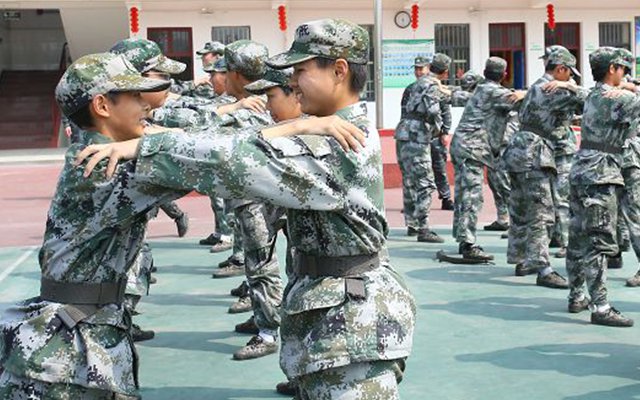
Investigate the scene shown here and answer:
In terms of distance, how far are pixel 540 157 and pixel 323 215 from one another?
198 inches

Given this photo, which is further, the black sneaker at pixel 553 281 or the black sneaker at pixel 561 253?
the black sneaker at pixel 561 253

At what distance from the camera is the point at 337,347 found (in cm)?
272

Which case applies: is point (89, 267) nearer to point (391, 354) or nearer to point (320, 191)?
point (320, 191)

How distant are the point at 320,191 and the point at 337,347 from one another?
464 mm

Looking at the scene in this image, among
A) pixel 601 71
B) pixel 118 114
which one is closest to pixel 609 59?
pixel 601 71

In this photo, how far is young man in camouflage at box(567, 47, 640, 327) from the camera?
621 centimetres

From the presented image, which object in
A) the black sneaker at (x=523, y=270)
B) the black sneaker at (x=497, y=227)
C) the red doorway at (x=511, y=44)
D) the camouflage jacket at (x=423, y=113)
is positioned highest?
the red doorway at (x=511, y=44)

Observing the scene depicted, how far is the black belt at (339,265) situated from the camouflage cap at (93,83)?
2.34 feet

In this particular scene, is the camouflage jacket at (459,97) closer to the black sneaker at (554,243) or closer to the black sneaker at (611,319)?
the black sneaker at (554,243)

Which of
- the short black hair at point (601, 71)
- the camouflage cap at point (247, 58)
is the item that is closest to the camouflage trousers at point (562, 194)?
the short black hair at point (601, 71)

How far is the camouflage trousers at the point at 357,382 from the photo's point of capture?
274 centimetres

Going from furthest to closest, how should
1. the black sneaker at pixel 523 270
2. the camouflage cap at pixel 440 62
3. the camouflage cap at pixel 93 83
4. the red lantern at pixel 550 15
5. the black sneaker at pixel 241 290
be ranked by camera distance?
the red lantern at pixel 550 15 < the camouflage cap at pixel 440 62 < the black sneaker at pixel 523 270 < the black sneaker at pixel 241 290 < the camouflage cap at pixel 93 83

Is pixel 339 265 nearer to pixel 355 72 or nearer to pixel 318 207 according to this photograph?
pixel 318 207

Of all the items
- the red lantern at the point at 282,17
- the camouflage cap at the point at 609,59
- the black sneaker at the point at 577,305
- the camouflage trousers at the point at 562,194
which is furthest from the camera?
the red lantern at the point at 282,17
